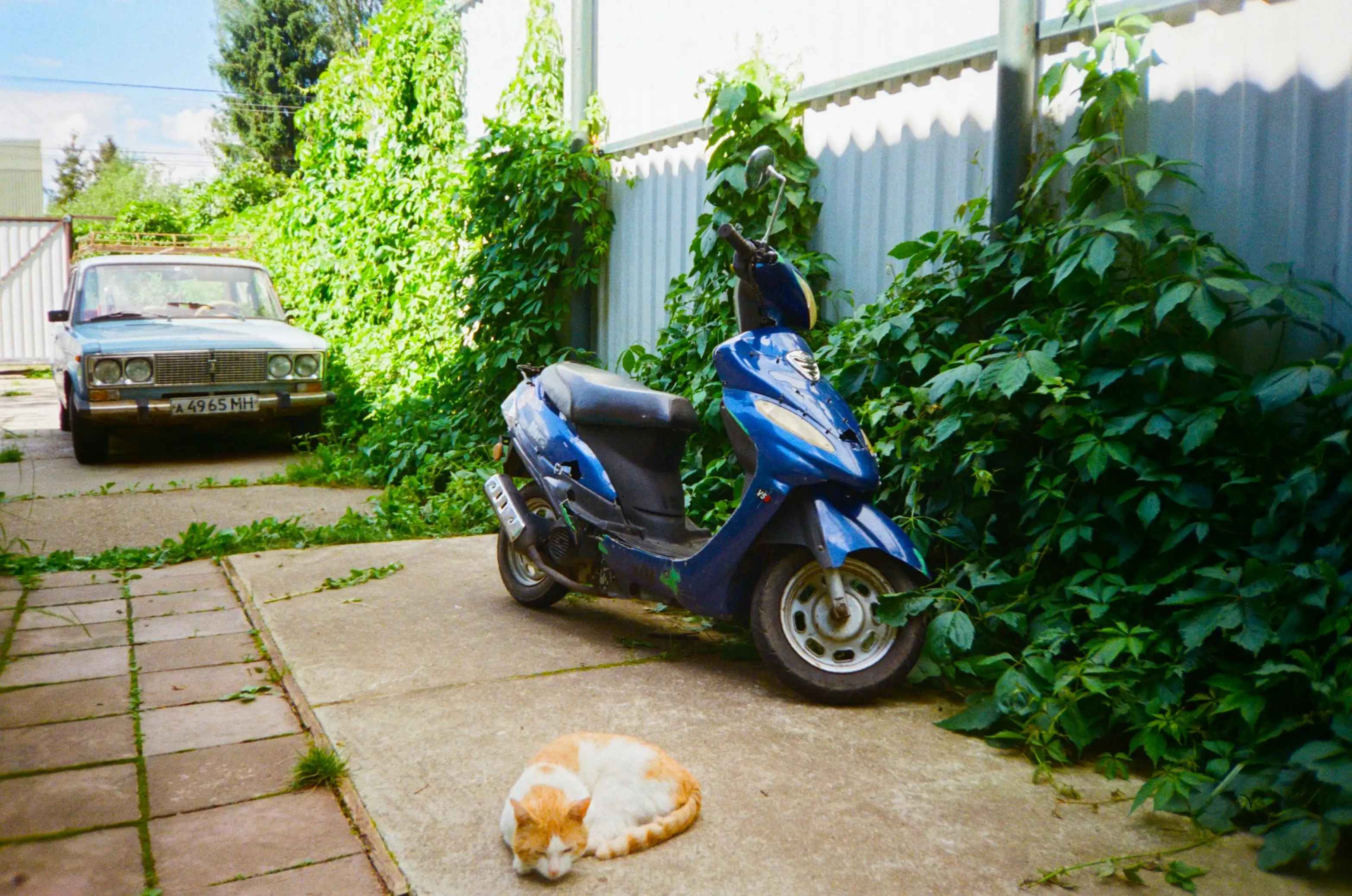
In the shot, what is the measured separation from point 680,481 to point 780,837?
71.2 inches

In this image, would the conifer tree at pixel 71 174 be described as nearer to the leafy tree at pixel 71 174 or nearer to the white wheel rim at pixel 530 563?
the leafy tree at pixel 71 174

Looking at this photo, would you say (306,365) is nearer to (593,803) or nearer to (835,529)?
(835,529)

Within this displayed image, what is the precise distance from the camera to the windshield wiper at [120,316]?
26.8ft

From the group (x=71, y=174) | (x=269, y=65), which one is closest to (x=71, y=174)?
(x=71, y=174)

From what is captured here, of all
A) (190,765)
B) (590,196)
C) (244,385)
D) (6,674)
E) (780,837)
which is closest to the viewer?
(780,837)

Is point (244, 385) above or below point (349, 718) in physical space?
above

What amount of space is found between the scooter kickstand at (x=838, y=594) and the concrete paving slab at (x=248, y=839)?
4.69ft

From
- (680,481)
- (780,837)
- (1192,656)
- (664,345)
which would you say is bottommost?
(780,837)

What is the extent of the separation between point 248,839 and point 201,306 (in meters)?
7.32

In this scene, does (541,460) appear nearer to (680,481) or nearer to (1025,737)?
(680,481)

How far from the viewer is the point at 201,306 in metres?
8.65

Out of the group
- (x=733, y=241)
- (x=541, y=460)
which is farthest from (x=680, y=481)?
(x=733, y=241)

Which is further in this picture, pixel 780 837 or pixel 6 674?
pixel 6 674

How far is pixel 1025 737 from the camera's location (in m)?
2.77
